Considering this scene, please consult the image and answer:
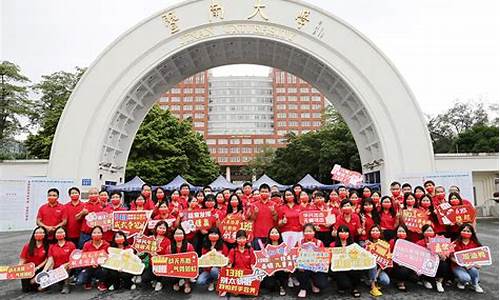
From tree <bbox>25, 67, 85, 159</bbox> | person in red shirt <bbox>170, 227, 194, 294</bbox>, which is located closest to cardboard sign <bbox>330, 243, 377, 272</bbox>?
A: person in red shirt <bbox>170, 227, 194, 294</bbox>

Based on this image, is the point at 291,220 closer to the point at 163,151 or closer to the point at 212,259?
the point at 212,259

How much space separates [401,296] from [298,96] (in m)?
71.8

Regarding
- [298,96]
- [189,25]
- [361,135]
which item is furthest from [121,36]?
[298,96]

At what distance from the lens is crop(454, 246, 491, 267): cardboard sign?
531 centimetres

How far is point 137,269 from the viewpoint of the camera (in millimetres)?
5551

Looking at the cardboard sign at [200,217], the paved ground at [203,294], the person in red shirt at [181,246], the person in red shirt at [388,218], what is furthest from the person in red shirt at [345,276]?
the person in red shirt at [181,246]

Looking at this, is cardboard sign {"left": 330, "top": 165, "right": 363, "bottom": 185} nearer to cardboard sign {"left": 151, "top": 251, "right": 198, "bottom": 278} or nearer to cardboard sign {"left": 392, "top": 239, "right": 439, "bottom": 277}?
cardboard sign {"left": 392, "top": 239, "right": 439, "bottom": 277}

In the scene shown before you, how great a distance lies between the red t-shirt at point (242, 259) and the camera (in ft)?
17.5

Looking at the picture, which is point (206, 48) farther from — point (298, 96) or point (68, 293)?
point (298, 96)

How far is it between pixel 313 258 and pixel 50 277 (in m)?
3.93

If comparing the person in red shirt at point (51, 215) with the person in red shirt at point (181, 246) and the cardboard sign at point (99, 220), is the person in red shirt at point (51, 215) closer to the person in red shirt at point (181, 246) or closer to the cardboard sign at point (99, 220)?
the cardboard sign at point (99, 220)

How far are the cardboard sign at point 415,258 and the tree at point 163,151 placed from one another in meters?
20.2

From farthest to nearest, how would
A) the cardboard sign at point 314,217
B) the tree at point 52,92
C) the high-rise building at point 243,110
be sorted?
1. the high-rise building at point 243,110
2. the tree at point 52,92
3. the cardboard sign at point 314,217

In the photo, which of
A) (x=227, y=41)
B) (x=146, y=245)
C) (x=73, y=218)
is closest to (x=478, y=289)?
(x=146, y=245)
